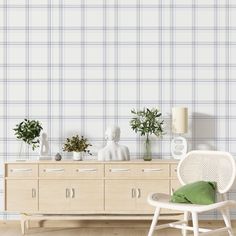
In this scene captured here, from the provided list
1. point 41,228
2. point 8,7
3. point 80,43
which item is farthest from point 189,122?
point 8,7

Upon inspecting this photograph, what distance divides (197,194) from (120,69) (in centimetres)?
165

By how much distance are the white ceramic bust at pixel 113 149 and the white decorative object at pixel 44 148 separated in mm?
460

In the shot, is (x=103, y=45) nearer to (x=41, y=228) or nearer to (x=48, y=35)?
(x=48, y=35)

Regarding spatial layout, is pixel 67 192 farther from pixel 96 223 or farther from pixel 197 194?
pixel 197 194

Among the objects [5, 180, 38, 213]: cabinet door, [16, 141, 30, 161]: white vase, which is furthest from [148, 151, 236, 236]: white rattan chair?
[16, 141, 30, 161]: white vase

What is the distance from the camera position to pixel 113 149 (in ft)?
15.4

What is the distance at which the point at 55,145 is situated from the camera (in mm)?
5008

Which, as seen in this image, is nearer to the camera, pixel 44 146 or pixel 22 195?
pixel 22 195

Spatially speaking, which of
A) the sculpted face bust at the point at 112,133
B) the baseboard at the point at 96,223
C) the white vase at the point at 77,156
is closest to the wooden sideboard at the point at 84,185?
the white vase at the point at 77,156

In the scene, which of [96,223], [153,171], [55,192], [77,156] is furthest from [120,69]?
[96,223]

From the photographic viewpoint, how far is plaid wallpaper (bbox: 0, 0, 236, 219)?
16.4 ft

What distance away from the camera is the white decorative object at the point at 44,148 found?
4.79 metres

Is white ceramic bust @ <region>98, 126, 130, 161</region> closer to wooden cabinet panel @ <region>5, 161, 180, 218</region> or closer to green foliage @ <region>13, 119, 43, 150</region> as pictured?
wooden cabinet panel @ <region>5, 161, 180, 218</region>

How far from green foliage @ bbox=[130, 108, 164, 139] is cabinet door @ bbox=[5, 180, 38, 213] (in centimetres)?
98
